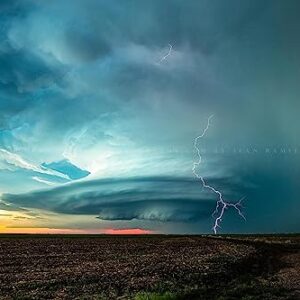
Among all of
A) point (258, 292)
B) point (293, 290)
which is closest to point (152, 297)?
point (258, 292)

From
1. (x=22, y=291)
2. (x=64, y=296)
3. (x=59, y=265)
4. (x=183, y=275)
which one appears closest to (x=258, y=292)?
(x=183, y=275)

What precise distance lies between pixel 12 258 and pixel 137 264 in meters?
18.3

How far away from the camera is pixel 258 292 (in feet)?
115

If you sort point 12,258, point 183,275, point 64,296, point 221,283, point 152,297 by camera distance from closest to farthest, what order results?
point 152,297, point 64,296, point 221,283, point 183,275, point 12,258

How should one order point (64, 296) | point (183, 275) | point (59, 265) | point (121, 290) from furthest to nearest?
point (59, 265)
point (183, 275)
point (121, 290)
point (64, 296)

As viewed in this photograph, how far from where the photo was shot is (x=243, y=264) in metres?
54.6

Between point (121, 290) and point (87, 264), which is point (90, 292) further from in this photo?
point (87, 264)

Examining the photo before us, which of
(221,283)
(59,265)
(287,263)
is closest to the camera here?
(221,283)

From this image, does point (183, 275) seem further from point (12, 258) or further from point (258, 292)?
point (12, 258)

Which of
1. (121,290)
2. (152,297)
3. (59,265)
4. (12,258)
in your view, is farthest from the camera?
(12,258)

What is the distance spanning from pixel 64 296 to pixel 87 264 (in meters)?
21.4

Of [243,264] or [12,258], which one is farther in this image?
[12,258]

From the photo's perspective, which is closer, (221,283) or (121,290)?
(121,290)

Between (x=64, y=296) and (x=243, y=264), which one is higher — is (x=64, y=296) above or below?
below
